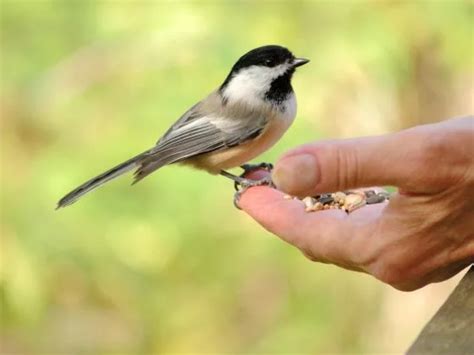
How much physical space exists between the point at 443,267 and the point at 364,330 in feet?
6.66

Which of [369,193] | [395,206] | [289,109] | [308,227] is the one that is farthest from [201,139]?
[395,206]

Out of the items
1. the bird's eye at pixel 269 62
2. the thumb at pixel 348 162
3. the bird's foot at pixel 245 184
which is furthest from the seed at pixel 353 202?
the bird's eye at pixel 269 62

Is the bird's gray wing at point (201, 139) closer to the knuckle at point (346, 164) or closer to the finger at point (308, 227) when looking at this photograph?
the finger at point (308, 227)

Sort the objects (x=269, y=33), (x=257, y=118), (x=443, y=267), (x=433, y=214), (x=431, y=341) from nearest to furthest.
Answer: (x=431, y=341) → (x=433, y=214) → (x=443, y=267) → (x=257, y=118) → (x=269, y=33)

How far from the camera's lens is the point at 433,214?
4.65 ft

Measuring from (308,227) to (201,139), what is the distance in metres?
1.11

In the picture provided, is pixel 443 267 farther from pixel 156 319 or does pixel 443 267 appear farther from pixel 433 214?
pixel 156 319

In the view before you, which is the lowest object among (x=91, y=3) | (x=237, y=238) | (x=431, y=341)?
(x=237, y=238)

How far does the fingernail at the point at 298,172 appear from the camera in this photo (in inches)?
48.8

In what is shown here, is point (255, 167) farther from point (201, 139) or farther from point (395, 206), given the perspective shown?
point (395, 206)

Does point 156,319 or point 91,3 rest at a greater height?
point 91,3

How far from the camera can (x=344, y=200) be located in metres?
1.94

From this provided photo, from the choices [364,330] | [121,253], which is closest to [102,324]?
[121,253]

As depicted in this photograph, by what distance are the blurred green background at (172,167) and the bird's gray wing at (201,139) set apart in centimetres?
39
